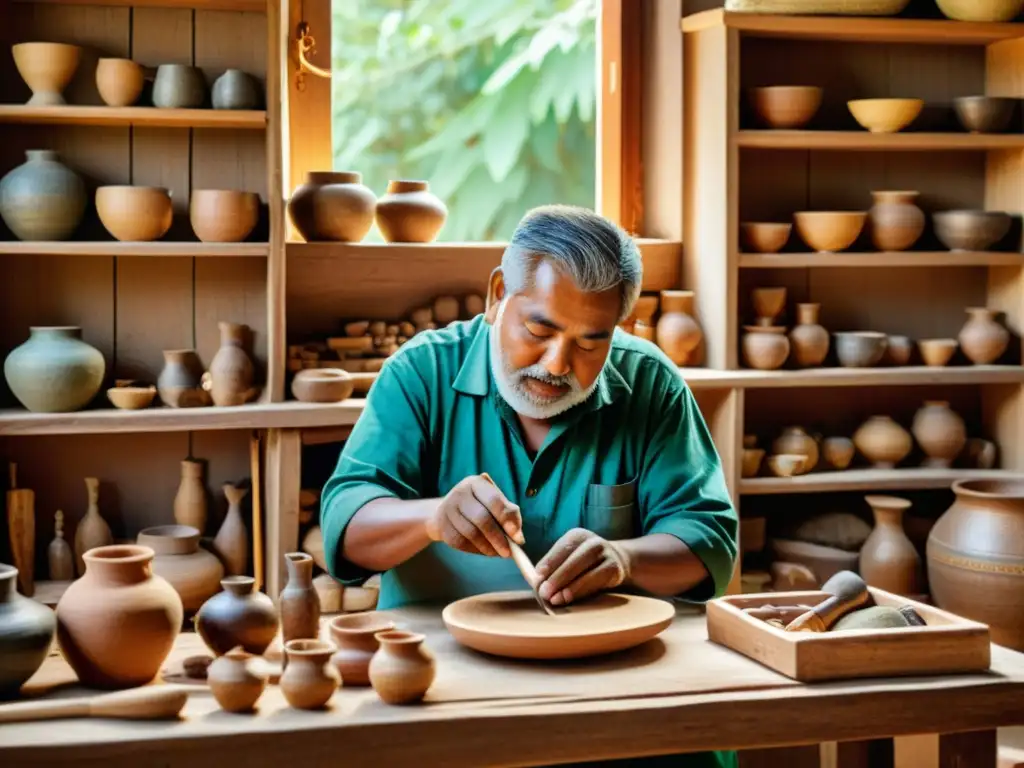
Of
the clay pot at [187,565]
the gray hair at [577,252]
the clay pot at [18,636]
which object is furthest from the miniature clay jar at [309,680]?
the clay pot at [187,565]

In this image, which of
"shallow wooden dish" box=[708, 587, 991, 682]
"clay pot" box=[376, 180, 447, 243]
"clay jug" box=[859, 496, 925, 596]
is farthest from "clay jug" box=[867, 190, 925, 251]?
"shallow wooden dish" box=[708, 587, 991, 682]

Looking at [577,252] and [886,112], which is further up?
[886,112]

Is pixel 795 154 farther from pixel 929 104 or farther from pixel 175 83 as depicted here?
pixel 175 83

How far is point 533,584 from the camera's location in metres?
2.24

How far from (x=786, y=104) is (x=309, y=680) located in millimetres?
3208

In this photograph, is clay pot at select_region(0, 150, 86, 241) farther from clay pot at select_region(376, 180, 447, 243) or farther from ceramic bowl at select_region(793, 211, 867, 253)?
ceramic bowl at select_region(793, 211, 867, 253)

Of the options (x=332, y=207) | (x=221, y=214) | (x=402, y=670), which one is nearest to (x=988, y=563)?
(x=332, y=207)

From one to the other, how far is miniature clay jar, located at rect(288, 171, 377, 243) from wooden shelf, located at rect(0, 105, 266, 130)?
0.85ft

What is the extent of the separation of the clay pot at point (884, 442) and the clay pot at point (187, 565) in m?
2.32

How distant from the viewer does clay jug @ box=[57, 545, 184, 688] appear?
6.48 ft

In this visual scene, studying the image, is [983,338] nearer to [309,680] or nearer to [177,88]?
[177,88]

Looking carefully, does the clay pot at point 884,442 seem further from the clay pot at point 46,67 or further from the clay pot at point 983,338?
the clay pot at point 46,67

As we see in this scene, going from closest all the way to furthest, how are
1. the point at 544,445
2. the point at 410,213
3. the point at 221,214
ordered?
the point at 544,445, the point at 221,214, the point at 410,213

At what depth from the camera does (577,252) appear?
2461 mm
